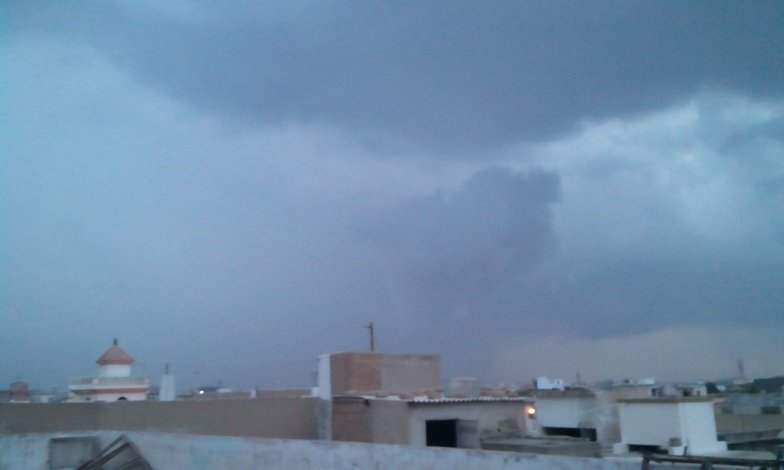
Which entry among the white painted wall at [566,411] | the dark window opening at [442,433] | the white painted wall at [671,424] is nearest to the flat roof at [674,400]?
the white painted wall at [671,424]

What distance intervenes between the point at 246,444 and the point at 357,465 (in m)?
3.70

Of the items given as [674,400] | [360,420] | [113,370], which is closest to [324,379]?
[360,420]

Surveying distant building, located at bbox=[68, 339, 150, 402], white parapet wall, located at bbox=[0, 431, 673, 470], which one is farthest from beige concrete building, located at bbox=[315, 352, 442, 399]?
distant building, located at bbox=[68, 339, 150, 402]

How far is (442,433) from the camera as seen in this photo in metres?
27.6

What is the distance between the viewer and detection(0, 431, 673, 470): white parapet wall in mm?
12984

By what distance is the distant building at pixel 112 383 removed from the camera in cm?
4056

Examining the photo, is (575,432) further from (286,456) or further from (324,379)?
(286,456)

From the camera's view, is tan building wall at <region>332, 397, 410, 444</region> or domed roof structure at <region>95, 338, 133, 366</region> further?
domed roof structure at <region>95, 338, 133, 366</region>

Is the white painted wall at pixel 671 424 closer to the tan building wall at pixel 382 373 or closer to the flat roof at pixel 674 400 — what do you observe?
the flat roof at pixel 674 400

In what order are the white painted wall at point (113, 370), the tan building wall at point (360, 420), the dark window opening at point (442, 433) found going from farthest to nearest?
the white painted wall at point (113, 370) < the dark window opening at point (442, 433) < the tan building wall at point (360, 420)

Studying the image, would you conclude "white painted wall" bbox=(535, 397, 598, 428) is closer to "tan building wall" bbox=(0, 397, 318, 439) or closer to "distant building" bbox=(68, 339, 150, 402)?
"tan building wall" bbox=(0, 397, 318, 439)

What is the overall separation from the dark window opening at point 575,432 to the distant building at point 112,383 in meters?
23.1

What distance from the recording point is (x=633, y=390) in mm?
44000

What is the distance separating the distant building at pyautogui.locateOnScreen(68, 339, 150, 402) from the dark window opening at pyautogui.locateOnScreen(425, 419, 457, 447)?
20.9 metres
